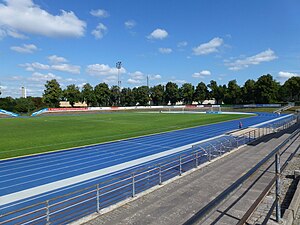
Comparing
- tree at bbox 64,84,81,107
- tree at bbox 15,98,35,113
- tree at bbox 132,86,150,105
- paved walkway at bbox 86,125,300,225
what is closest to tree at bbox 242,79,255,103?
tree at bbox 132,86,150,105

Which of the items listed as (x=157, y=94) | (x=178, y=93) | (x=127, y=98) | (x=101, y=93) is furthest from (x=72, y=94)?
(x=178, y=93)

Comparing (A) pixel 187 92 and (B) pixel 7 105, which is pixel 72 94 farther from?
(A) pixel 187 92

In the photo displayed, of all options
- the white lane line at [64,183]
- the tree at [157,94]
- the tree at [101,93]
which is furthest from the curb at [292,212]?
the tree at [157,94]

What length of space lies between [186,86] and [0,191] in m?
109

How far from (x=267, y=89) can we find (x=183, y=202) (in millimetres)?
→ 90818

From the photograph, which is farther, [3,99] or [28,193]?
[3,99]

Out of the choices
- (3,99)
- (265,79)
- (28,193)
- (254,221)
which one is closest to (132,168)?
(28,193)

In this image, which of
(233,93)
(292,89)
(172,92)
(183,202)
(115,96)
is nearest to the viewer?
(183,202)

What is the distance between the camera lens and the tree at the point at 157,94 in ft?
385

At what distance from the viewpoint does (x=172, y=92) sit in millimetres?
116062

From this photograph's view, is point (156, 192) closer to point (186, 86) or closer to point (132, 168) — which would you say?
point (132, 168)

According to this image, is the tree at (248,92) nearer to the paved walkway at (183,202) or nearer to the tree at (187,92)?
the tree at (187,92)

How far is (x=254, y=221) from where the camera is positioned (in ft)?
18.8

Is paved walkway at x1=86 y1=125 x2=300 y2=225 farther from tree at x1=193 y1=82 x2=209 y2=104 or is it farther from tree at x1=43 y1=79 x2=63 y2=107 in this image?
tree at x1=193 y1=82 x2=209 y2=104
